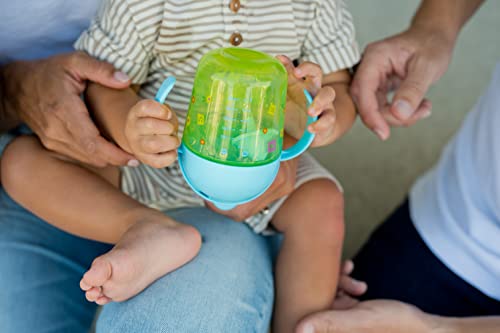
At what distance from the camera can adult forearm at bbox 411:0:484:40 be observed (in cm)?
123

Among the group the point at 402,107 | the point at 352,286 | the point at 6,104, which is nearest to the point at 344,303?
the point at 352,286

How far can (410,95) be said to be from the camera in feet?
3.66

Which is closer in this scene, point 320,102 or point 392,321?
point 320,102

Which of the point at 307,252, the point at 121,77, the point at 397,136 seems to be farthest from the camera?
the point at 397,136

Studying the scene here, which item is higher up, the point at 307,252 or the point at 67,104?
the point at 67,104

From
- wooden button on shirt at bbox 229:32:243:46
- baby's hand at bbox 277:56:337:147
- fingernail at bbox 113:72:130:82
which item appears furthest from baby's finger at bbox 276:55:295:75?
fingernail at bbox 113:72:130:82

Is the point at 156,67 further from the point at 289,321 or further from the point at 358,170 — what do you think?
the point at 358,170

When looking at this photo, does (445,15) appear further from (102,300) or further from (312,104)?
(102,300)

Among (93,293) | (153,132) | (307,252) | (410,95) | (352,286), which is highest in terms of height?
(153,132)

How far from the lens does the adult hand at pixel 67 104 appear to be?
38.4 inches

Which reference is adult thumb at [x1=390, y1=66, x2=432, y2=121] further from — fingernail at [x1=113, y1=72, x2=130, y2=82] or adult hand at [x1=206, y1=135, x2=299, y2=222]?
fingernail at [x1=113, y1=72, x2=130, y2=82]

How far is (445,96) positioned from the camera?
205cm

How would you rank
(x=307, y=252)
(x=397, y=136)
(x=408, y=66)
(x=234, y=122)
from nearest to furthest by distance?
(x=234, y=122), (x=307, y=252), (x=408, y=66), (x=397, y=136)

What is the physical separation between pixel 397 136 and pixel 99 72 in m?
1.25
